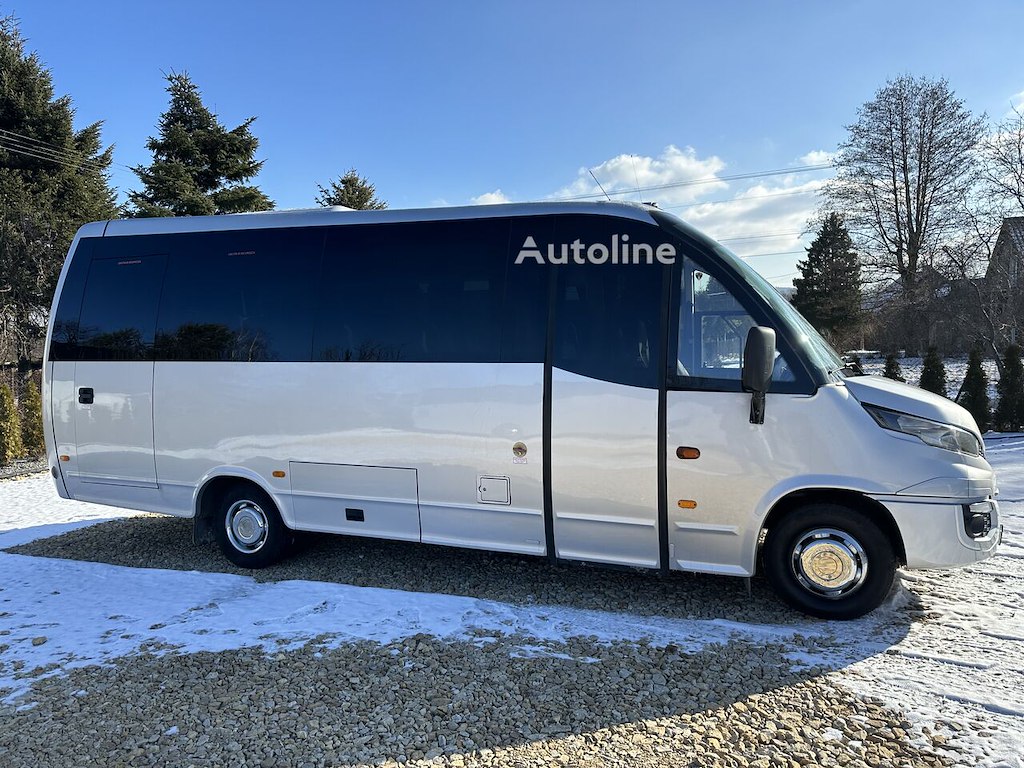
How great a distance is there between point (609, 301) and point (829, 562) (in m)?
2.25

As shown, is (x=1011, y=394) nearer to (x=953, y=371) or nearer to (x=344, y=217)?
(x=953, y=371)

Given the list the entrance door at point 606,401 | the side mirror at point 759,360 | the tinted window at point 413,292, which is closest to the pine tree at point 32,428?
the tinted window at point 413,292

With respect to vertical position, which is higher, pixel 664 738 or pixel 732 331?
pixel 732 331

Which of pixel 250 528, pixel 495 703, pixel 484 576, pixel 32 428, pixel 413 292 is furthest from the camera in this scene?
pixel 32 428

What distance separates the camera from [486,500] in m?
4.79

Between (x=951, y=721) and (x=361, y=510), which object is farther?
(x=361, y=510)

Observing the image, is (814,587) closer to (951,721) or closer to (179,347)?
(951,721)

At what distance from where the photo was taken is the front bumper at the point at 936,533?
392 cm

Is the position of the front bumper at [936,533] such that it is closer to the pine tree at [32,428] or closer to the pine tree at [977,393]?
the pine tree at [977,393]

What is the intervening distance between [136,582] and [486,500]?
122 inches

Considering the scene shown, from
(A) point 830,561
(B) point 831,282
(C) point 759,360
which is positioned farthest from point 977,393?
(B) point 831,282

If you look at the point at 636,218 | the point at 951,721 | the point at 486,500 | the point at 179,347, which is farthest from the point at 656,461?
the point at 179,347

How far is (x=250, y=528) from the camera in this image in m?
5.79

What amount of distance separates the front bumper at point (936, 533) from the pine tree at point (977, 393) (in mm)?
11349
